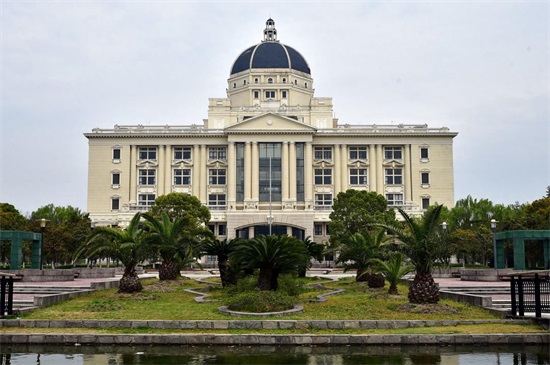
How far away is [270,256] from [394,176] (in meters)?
64.8

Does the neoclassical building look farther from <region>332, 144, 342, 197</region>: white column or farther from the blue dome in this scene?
the blue dome

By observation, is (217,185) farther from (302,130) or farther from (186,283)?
(186,283)

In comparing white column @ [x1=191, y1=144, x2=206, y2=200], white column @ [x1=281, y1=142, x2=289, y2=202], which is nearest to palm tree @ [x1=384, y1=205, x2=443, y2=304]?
white column @ [x1=281, y1=142, x2=289, y2=202]

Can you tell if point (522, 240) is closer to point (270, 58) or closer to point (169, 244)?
point (169, 244)

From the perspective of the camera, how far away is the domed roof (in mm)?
92188

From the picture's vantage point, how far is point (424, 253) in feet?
71.9

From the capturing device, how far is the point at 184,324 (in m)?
17.6

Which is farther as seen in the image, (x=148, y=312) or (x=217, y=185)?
(x=217, y=185)

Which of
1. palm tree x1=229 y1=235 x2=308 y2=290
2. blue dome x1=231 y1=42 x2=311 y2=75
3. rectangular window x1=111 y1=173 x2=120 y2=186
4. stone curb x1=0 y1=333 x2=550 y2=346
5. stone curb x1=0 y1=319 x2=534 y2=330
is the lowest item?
stone curb x1=0 y1=333 x2=550 y2=346

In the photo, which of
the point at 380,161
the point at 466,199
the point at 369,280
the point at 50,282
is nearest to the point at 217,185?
the point at 380,161

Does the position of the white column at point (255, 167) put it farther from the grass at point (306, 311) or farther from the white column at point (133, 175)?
the grass at point (306, 311)

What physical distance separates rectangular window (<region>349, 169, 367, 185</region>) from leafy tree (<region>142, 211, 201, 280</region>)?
55.1 m

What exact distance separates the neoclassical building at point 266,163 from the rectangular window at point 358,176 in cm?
14

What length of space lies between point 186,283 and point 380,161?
190 ft
